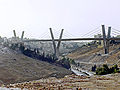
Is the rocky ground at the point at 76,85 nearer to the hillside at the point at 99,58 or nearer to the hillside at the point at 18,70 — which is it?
the hillside at the point at 18,70

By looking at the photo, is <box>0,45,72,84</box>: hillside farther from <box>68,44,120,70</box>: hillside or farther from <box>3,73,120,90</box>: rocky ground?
<box>68,44,120,70</box>: hillside

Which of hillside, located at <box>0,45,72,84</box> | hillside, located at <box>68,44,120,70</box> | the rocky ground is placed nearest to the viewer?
the rocky ground

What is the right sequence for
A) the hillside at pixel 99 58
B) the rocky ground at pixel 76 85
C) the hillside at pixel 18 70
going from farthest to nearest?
the hillside at pixel 99 58
the hillside at pixel 18 70
the rocky ground at pixel 76 85

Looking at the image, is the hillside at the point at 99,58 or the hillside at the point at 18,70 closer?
the hillside at the point at 18,70

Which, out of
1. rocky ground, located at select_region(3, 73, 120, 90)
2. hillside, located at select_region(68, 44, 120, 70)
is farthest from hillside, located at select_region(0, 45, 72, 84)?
hillside, located at select_region(68, 44, 120, 70)

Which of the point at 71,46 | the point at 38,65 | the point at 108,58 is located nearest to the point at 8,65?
the point at 38,65

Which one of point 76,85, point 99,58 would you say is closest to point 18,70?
point 76,85

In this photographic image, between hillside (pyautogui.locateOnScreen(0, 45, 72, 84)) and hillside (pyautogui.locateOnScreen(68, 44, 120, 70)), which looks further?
hillside (pyautogui.locateOnScreen(68, 44, 120, 70))

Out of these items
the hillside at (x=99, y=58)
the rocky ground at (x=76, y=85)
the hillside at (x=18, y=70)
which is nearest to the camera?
the rocky ground at (x=76, y=85)

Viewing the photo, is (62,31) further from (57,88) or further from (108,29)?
(57,88)

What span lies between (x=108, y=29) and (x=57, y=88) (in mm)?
23104

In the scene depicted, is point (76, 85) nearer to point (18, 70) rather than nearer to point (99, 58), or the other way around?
point (18, 70)

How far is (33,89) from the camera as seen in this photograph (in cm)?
1709

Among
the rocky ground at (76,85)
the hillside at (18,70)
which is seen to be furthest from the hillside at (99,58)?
the rocky ground at (76,85)
